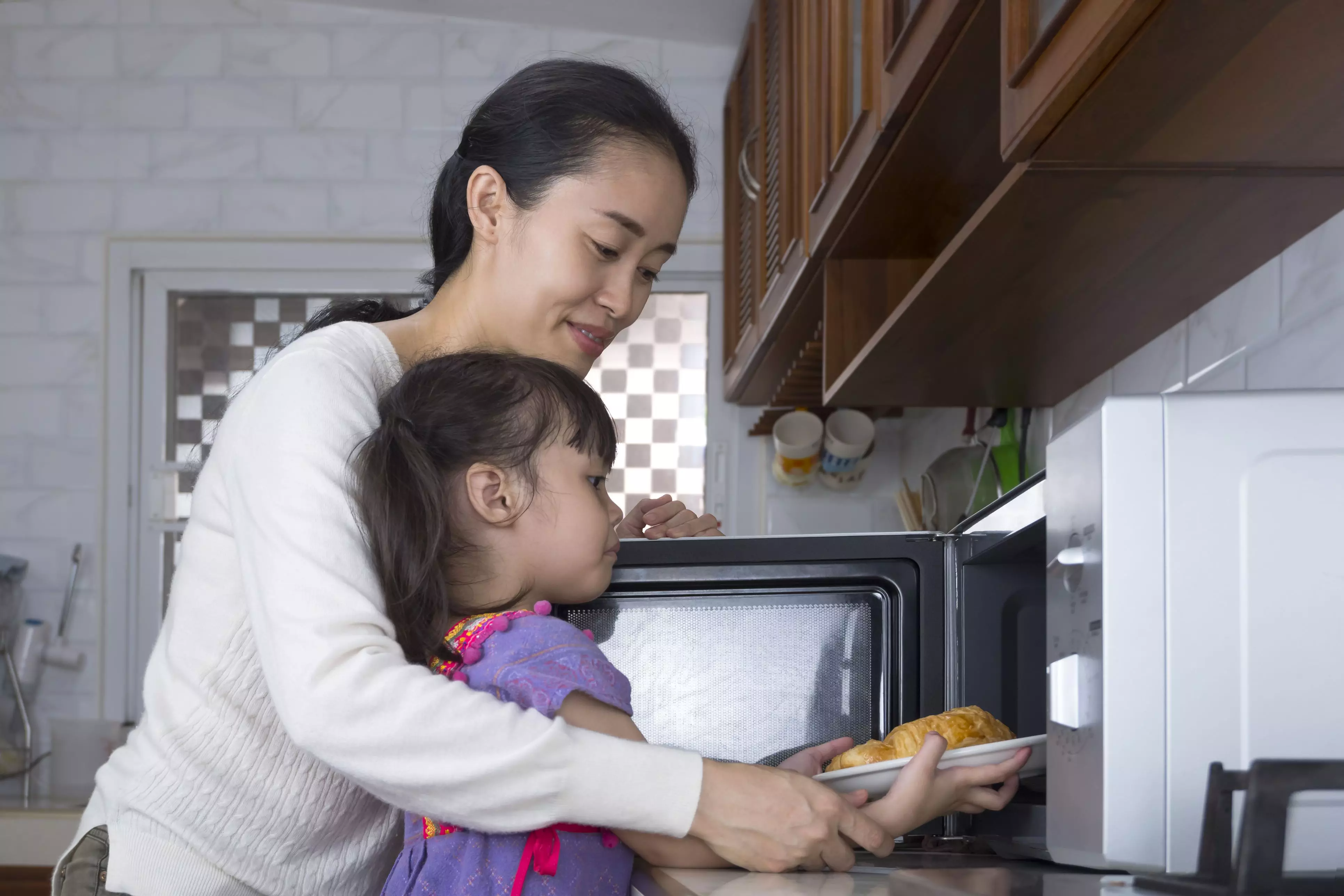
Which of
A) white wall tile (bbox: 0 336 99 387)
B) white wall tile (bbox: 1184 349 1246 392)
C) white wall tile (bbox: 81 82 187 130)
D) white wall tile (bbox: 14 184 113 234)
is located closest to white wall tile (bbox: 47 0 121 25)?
white wall tile (bbox: 81 82 187 130)

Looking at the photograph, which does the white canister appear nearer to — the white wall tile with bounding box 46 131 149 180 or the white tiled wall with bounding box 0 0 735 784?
the white tiled wall with bounding box 0 0 735 784

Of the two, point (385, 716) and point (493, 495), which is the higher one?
point (493, 495)

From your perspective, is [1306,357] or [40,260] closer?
[1306,357]

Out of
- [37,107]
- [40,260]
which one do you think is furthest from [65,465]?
[37,107]

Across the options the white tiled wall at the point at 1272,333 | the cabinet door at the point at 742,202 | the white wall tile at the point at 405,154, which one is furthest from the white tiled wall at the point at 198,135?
the white tiled wall at the point at 1272,333

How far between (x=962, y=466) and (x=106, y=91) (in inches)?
80.4

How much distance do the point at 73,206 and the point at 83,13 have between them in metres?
0.43

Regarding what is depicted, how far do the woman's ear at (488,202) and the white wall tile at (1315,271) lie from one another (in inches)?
25.4

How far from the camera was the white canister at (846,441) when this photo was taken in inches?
99.1

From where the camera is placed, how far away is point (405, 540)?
2.74 ft

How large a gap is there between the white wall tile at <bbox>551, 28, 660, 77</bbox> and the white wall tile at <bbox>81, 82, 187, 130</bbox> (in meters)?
0.82

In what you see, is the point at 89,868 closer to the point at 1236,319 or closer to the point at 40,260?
the point at 1236,319

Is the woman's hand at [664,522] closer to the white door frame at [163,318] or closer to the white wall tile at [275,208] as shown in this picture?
the white door frame at [163,318]

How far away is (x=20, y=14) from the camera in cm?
282
